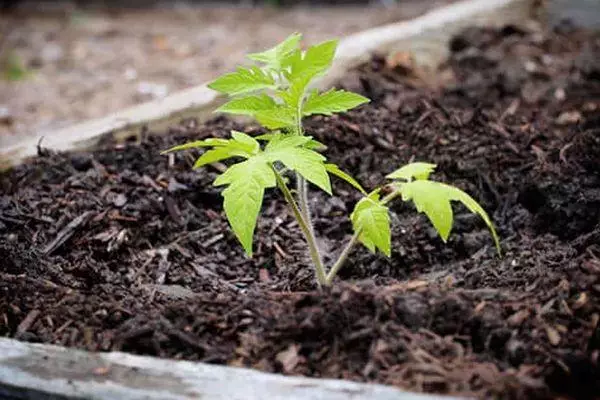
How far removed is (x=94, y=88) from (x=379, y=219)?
3228mm

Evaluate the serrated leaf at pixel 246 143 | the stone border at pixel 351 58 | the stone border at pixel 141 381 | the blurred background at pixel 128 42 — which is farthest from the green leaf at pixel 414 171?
the blurred background at pixel 128 42

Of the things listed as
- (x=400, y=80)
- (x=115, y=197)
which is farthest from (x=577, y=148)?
(x=115, y=197)

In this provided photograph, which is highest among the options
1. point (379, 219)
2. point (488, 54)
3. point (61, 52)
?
point (379, 219)

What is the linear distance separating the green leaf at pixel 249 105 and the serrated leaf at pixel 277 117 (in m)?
0.02

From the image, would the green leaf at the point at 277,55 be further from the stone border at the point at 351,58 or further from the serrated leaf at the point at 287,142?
the stone border at the point at 351,58

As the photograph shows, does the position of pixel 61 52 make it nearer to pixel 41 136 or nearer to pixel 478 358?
pixel 41 136

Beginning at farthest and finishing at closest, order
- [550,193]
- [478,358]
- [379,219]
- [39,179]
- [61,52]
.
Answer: [61,52] → [39,179] → [550,193] → [379,219] → [478,358]

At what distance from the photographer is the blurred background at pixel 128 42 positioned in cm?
463

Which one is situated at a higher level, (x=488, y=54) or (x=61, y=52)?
(x=488, y=54)

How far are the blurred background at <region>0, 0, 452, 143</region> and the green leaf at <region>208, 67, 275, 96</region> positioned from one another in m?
2.30

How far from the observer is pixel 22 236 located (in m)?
2.33

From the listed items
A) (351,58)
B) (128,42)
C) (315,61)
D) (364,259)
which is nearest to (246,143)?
(315,61)

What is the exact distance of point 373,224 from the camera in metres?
1.88

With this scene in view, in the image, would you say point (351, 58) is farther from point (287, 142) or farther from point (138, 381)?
point (138, 381)
